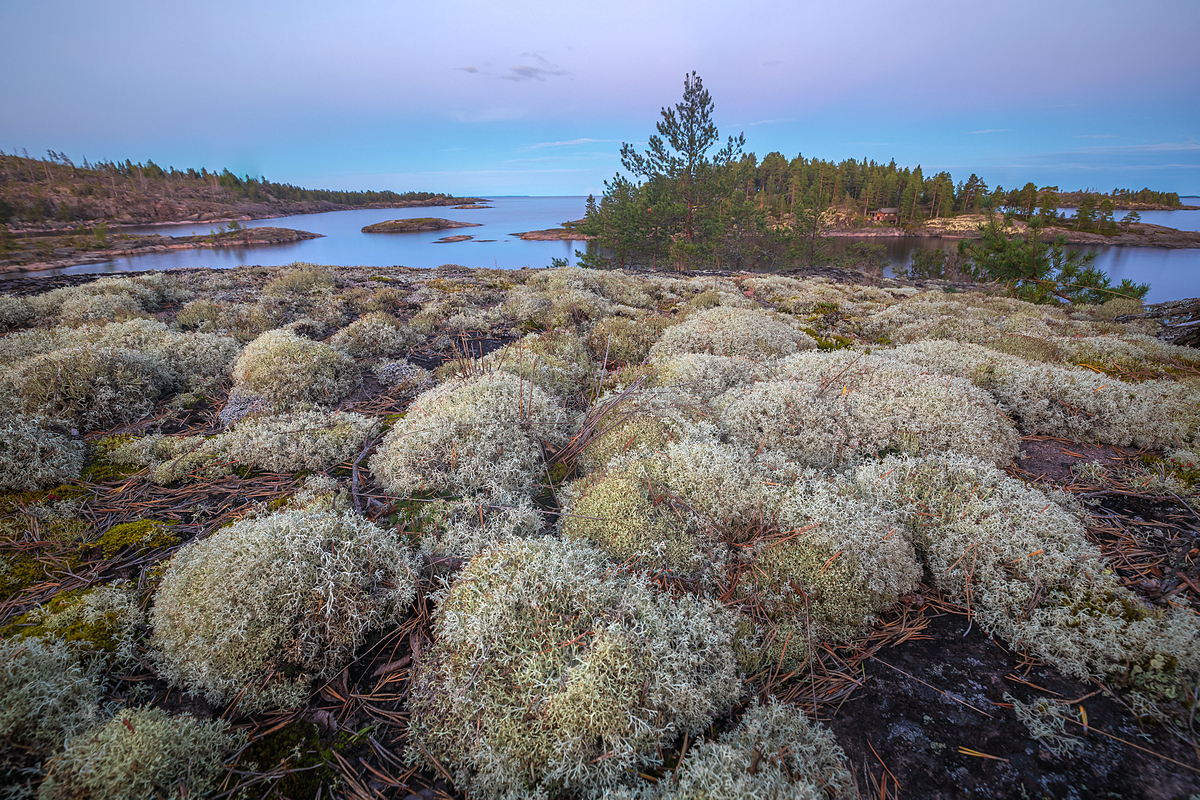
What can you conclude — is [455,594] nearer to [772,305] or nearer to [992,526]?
[992,526]

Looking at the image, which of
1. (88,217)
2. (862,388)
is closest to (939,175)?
(862,388)

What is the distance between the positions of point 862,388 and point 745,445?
58.0 inches

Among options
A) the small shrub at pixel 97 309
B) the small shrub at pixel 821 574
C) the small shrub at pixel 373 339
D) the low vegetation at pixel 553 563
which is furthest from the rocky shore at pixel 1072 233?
the small shrub at pixel 97 309

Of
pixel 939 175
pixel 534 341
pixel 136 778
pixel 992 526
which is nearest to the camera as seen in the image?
pixel 136 778

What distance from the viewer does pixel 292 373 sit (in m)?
4.73

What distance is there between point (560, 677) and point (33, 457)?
4.18m

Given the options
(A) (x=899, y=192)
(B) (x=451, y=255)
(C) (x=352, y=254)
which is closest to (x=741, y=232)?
(B) (x=451, y=255)

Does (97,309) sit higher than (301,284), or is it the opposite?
(301,284)

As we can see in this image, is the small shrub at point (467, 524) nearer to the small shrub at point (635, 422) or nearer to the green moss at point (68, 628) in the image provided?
the small shrub at point (635, 422)

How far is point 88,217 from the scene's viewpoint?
33062 mm

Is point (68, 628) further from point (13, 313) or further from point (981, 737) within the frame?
point (13, 313)

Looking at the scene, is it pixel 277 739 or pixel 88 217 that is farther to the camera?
pixel 88 217

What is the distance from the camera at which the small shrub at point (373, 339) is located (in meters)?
6.03

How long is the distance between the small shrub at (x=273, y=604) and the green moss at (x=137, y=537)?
45 centimetres
